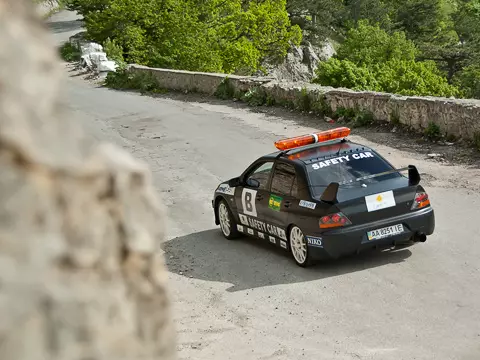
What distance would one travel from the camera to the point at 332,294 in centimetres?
1022

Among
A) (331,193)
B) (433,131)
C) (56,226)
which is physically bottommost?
(433,131)

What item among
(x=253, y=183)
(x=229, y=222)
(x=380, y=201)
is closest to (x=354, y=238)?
(x=380, y=201)

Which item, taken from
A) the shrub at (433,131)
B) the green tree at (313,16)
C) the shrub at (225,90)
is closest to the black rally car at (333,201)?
the shrub at (433,131)

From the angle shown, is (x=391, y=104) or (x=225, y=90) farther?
(x=225, y=90)

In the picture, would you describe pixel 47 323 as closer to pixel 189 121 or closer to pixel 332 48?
pixel 189 121

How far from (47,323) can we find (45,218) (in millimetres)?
159

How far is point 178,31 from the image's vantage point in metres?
46.0

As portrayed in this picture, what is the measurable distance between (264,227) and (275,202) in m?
0.52

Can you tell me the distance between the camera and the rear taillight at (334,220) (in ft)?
35.2

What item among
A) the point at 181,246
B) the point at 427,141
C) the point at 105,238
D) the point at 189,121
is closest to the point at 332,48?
the point at 189,121

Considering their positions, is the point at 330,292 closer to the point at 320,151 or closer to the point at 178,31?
the point at 320,151

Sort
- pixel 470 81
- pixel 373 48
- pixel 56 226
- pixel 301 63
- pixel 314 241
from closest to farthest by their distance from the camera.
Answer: pixel 56 226 < pixel 314 241 < pixel 373 48 < pixel 470 81 < pixel 301 63

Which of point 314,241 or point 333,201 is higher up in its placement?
point 333,201

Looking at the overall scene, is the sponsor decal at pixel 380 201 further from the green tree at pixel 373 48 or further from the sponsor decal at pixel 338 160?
the green tree at pixel 373 48
